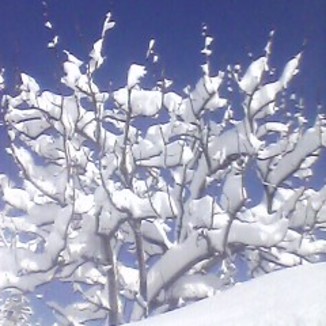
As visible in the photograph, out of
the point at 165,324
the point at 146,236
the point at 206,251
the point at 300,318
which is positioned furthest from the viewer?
the point at 146,236

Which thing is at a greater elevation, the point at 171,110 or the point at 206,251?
the point at 171,110

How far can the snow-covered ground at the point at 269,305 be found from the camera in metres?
2.96

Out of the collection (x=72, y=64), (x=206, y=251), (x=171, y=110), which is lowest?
(x=206, y=251)

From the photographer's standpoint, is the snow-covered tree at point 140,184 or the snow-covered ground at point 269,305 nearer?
the snow-covered ground at point 269,305

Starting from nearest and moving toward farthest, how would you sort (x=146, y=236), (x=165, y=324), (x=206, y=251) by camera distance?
(x=165, y=324) < (x=206, y=251) < (x=146, y=236)

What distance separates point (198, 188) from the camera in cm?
897

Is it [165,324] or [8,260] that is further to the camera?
[8,260]

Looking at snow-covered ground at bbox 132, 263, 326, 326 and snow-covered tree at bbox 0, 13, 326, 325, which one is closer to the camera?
snow-covered ground at bbox 132, 263, 326, 326

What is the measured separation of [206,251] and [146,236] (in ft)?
3.33

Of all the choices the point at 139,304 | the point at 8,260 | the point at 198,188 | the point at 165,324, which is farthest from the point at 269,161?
the point at 165,324

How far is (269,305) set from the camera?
307 cm

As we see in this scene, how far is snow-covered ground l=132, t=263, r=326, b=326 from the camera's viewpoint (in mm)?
2955

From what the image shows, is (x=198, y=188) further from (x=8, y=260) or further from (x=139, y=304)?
(x=8, y=260)

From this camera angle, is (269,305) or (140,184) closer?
(269,305)
